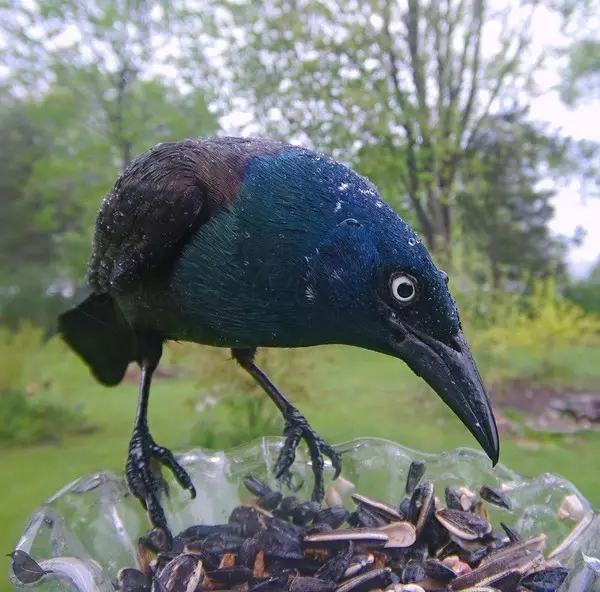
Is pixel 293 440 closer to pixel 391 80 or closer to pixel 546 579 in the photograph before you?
pixel 546 579

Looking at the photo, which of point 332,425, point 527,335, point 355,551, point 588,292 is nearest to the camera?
point 355,551

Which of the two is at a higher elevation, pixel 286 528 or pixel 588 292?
pixel 588 292

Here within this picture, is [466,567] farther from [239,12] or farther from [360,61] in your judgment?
[239,12]

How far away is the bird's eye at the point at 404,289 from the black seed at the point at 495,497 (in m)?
0.42

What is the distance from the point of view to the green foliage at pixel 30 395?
2404 millimetres

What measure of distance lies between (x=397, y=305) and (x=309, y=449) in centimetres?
47

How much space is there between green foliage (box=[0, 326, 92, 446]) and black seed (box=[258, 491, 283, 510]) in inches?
65.9

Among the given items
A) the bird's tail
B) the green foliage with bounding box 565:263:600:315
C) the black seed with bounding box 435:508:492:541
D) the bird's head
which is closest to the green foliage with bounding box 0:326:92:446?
the bird's tail

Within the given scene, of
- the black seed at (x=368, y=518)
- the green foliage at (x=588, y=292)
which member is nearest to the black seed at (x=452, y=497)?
the black seed at (x=368, y=518)

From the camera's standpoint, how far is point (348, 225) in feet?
2.20

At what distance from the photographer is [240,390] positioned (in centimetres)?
221

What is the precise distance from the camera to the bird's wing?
2.49 ft

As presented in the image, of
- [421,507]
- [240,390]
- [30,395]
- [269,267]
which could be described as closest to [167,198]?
[269,267]

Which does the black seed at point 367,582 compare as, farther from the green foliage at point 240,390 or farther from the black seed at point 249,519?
the green foliage at point 240,390
